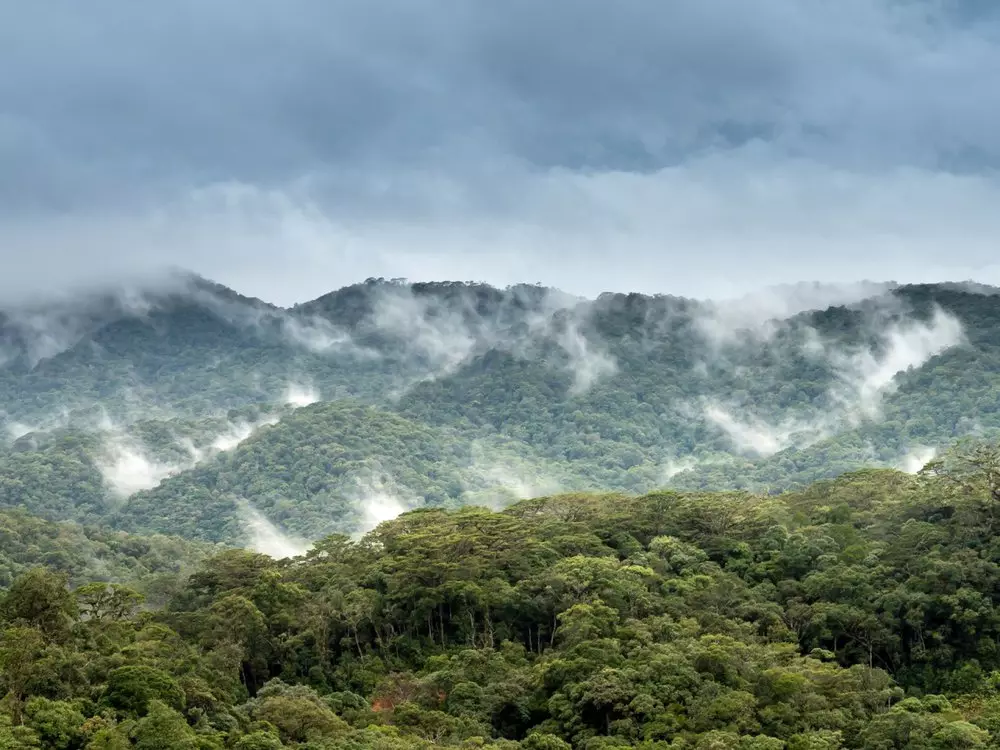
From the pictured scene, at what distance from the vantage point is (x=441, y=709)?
5419 cm

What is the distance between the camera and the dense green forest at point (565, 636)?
152ft

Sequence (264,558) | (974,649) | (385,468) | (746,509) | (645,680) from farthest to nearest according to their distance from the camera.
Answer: (385,468), (746,509), (264,558), (974,649), (645,680)

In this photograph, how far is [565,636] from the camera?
58.6 metres

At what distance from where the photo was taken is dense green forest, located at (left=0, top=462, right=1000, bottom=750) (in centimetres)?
4647

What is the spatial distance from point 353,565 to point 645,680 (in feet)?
81.0

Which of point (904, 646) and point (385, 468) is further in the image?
point (385, 468)

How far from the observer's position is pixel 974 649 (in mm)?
56844

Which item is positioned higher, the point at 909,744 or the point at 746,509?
the point at 746,509

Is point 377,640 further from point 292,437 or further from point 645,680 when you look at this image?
point 292,437

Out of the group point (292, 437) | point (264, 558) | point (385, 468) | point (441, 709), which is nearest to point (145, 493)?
point (292, 437)

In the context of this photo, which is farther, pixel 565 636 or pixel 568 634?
pixel 565 636

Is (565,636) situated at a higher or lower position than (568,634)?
lower

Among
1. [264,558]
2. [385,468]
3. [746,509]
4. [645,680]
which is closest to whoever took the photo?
[645,680]

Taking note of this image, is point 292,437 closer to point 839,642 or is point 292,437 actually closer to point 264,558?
point 264,558
